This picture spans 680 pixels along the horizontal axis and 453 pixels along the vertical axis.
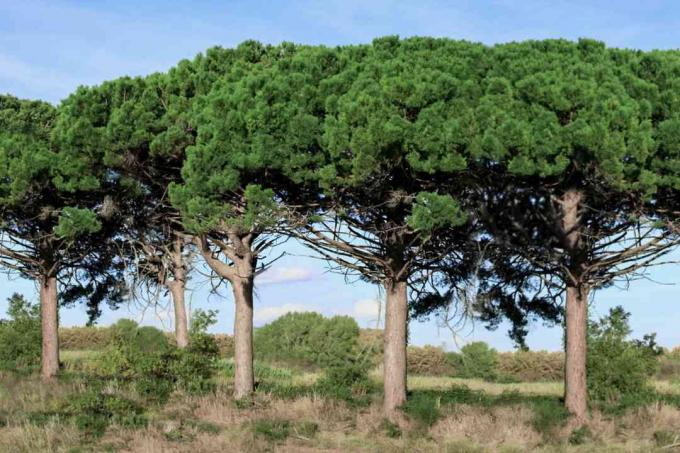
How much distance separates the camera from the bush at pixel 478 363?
42.6 meters

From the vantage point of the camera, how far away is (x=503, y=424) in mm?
17906

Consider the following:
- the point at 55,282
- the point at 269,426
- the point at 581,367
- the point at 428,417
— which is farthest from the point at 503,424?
the point at 55,282

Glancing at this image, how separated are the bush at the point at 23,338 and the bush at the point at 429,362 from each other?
18121 millimetres

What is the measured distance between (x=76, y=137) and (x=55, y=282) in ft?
23.3

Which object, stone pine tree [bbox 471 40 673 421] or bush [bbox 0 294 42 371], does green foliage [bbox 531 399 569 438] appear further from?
bush [bbox 0 294 42 371]

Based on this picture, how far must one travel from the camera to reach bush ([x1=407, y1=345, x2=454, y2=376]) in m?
43.5

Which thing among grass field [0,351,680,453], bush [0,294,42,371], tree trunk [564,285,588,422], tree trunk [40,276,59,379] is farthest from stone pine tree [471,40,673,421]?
bush [0,294,42,371]

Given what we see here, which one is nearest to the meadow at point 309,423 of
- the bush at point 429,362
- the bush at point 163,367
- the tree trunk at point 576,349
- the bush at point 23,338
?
the bush at point 163,367

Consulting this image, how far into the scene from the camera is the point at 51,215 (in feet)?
91.9

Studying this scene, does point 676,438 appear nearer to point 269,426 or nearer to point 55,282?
point 269,426

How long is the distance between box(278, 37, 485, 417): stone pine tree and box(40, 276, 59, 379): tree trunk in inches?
474

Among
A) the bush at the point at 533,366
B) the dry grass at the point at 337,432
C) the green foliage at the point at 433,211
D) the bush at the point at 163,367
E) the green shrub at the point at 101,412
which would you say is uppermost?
the green foliage at the point at 433,211

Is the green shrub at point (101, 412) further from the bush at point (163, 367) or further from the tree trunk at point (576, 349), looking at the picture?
the tree trunk at point (576, 349)

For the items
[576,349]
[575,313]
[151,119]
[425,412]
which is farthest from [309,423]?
[151,119]
